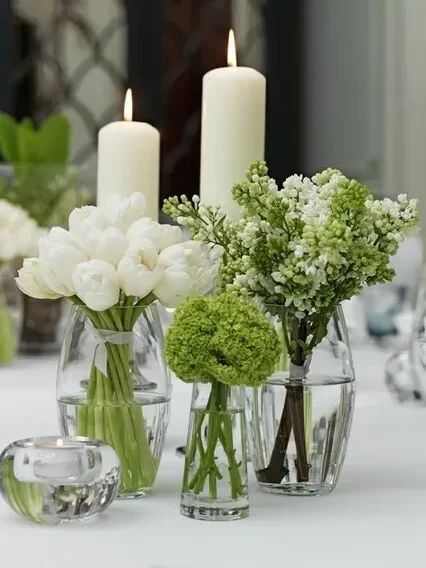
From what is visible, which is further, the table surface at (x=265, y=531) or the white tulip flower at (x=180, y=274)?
the white tulip flower at (x=180, y=274)

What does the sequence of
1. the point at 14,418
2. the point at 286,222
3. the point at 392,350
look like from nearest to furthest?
the point at 286,222
the point at 14,418
the point at 392,350

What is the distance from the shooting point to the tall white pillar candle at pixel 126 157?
1208mm

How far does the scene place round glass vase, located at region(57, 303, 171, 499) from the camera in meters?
0.90

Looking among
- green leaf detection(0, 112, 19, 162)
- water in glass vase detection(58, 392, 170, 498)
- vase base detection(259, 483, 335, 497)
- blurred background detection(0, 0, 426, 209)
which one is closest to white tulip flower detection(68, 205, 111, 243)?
water in glass vase detection(58, 392, 170, 498)

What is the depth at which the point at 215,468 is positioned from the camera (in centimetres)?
83

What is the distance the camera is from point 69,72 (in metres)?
3.68

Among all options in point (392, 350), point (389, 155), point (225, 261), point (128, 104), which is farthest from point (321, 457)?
point (389, 155)

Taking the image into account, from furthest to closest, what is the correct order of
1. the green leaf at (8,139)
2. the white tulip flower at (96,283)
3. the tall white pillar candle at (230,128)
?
the green leaf at (8,139), the tall white pillar candle at (230,128), the white tulip flower at (96,283)

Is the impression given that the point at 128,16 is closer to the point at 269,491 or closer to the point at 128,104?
the point at 128,104

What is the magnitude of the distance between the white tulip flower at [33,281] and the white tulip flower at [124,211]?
0.06m

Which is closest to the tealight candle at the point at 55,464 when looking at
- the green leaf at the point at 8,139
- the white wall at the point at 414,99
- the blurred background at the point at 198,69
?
the green leaf at the point at 8,139

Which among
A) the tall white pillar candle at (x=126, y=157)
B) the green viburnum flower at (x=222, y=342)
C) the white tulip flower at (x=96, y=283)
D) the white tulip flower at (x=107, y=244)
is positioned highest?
the tall white pillar candle at (x=126, y=157)

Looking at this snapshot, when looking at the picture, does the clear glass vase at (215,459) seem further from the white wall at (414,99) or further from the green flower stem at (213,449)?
the white wall at (414,99)

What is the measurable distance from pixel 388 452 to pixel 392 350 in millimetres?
895
